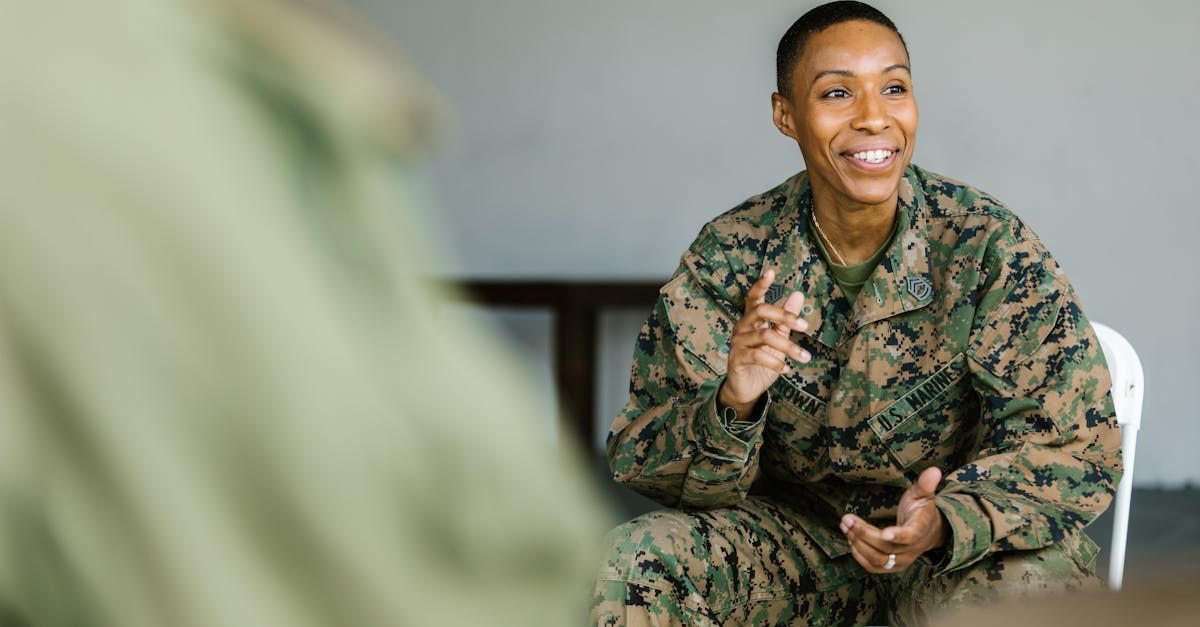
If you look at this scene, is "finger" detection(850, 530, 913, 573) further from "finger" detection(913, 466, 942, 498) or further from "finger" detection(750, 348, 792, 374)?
"finger" detection(750, 348, 792, 374)

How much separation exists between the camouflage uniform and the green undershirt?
0.02 m

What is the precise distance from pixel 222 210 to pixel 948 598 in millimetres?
1449

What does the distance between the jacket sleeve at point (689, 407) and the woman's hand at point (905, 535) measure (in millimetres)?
222

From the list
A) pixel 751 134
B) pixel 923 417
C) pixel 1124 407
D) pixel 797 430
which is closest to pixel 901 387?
pixel 923 417

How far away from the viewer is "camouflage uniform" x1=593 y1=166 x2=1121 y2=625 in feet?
5.74

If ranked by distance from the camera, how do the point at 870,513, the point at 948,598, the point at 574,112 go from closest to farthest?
the point at 948,598 → the point at 870,513 → the point at 574,112

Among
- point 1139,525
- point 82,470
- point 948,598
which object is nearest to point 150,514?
point 82,470

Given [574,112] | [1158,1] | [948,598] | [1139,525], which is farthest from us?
[574,112]

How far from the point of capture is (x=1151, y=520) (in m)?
4.02

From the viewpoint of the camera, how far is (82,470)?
0.48m

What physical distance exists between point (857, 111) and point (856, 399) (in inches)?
17.8

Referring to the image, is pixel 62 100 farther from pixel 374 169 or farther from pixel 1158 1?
pixel 1158 1

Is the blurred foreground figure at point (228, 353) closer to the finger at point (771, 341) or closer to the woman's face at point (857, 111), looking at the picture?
the finger at point (771, 341)

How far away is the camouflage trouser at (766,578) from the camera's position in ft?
5.65
